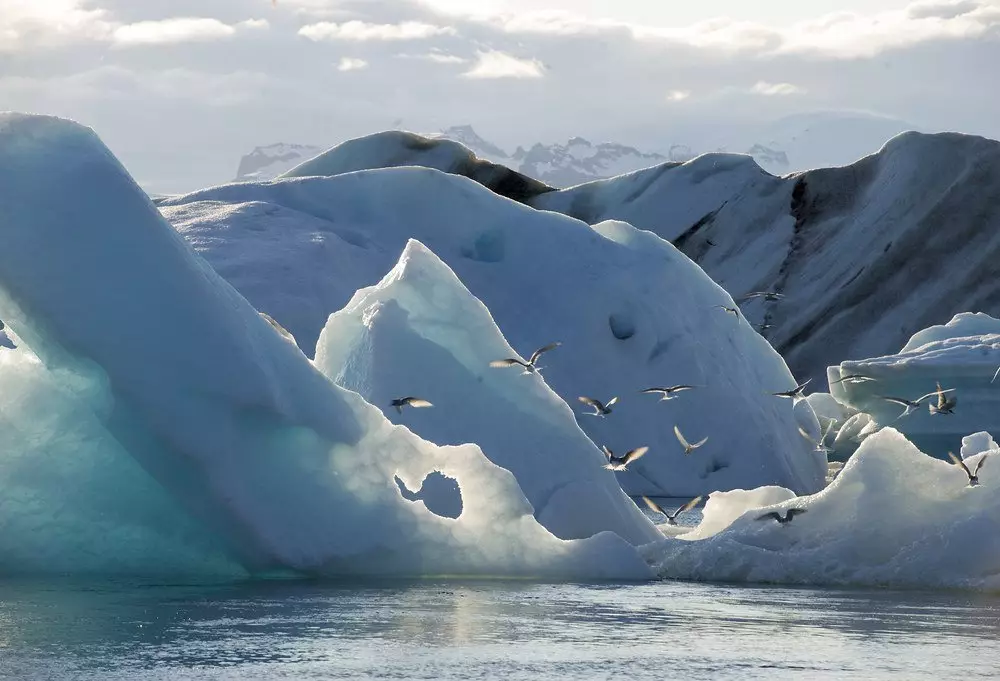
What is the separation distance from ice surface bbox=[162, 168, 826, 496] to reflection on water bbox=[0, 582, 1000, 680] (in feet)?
38.8

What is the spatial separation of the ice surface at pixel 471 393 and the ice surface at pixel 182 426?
6.20ft

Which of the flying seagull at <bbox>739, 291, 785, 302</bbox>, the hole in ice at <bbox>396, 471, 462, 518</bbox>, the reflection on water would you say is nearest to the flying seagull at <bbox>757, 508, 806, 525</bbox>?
the reflection on water

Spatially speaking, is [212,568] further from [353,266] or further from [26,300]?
[353,266]

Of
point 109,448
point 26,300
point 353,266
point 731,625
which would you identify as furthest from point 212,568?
point 353,266

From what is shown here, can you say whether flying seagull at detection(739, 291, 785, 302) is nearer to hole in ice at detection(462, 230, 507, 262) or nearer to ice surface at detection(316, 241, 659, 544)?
hole in ice at detection(462, 230, 507, 262)

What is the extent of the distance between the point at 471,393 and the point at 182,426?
13.9ft

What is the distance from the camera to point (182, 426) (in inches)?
435

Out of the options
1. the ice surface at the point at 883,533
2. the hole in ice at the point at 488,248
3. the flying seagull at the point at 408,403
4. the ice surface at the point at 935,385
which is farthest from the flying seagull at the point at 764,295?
the ice surface at the point at 883,533

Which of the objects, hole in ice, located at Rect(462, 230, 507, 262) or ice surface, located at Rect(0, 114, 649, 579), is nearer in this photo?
ice surface, located at Rect(0, 114, 649, 579)

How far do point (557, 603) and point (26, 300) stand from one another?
4321mm

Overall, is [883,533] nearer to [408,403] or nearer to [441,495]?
[441,495]

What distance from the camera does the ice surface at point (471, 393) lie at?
1431 centimetres

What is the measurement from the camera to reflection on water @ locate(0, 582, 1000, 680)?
7281 mm

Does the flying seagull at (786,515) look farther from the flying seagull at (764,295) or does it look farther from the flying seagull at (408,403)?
the flying seagull at (764,295)
